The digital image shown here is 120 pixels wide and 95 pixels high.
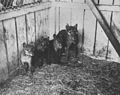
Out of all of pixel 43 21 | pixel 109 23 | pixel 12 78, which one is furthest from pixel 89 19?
pixel 12 78

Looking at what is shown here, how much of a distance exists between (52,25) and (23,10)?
1.18 metres

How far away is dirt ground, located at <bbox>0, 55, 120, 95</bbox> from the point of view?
284 cm

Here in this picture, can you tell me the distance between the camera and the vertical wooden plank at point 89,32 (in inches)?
146

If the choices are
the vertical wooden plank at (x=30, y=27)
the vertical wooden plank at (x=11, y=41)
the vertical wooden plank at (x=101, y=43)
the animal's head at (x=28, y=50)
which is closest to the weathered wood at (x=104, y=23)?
the vertical wooden plank at (x=101, y=43)

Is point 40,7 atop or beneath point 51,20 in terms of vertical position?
atop

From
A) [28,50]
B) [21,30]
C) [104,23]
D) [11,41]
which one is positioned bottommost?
[28,50]

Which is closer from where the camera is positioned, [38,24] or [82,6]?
[82,6]

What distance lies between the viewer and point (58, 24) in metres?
4.17

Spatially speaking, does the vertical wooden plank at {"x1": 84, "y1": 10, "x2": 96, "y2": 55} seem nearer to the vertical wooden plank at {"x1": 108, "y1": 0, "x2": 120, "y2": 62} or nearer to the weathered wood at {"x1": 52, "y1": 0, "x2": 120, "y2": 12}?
the weathered wood at {"x1": 52, "y1": 0, "x2": 120, "y2": 12}

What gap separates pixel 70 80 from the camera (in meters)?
3.16

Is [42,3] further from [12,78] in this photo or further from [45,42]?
[12,78]

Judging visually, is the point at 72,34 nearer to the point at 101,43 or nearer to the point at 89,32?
the point at 89,32

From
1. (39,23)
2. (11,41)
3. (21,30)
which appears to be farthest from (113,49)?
(11,41)

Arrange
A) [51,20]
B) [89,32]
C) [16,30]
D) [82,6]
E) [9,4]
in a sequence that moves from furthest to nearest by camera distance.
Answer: [51,20], [89,32], [82,6], [16,30], [9,4]
